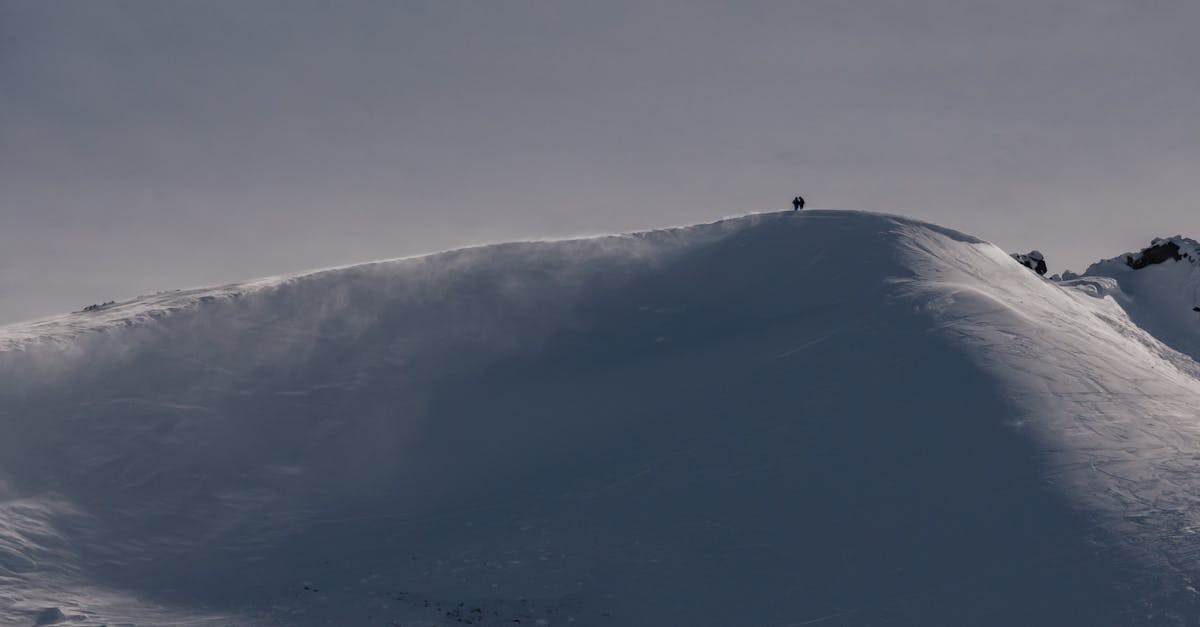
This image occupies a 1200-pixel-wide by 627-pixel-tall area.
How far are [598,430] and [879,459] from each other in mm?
6422

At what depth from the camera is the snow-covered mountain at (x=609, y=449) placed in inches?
640

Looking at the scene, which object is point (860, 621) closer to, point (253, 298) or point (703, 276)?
point (703, 276)

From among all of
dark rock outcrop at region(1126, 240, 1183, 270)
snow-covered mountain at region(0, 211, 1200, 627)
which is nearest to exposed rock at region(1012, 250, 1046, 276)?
dark rock outcrop at region(1126, 240, 1183, 270)

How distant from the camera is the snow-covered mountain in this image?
1627 cm

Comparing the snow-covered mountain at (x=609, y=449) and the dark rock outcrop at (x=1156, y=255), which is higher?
the dark rock outcrop at (x=1156, y=255)

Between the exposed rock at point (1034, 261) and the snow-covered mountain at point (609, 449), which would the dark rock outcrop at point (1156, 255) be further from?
the snow-covered mountain at point (609, 449)

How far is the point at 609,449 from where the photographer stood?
22.2m

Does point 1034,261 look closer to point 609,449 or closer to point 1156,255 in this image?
point 1156,255

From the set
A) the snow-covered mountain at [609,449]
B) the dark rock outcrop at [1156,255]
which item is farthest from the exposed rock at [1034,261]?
the snow-covered mountain at [609,449]

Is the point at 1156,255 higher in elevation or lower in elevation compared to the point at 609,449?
higher

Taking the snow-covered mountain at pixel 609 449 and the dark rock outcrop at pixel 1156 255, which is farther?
the dark rock outcrop at pixel 1156 255

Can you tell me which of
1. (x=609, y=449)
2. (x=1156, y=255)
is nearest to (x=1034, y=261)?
(x=1156, y=255)

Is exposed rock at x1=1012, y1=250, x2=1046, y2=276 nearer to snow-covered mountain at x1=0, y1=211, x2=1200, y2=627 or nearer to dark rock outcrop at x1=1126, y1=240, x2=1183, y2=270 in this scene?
dark rock outcrop at x1=1126, y1=240, x2=1183, y2=270

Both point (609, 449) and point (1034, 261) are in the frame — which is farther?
point (1034, 261)
